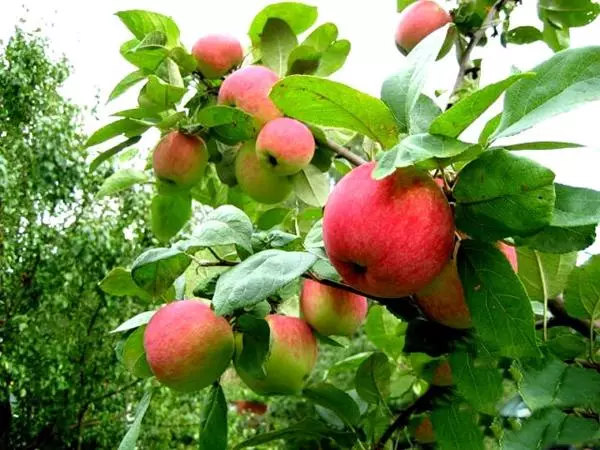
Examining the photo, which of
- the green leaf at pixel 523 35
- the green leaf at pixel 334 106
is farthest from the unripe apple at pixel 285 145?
the green leaf at pixel 523 35

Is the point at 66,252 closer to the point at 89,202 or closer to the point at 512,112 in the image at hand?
the point at 89,202

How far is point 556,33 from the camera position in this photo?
35.0 inches

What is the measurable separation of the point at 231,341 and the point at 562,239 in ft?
0.91

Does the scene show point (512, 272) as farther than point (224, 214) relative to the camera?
No

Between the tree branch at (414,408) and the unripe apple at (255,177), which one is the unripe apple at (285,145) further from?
the tree branch at (414,408)

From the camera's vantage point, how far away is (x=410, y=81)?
442mm

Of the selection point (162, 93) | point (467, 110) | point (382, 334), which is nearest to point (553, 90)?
point (467, 110)

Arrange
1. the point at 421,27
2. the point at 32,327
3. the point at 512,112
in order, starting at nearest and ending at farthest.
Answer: the point at 512,112 → the point at 421,27 → the point at 32,327

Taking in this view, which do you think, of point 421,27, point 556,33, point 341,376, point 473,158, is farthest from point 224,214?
point 341,376

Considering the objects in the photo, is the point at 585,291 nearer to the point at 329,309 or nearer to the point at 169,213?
the point at 329,309

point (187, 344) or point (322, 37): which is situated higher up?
point (322, 37)

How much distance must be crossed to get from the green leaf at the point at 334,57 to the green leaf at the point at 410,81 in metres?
0.33

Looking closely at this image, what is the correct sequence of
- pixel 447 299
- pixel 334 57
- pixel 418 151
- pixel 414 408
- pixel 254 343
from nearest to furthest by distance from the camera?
1. pixel 418 151
2. pixel 447 299
3. pixel 254 343
4. pixel 414 408
5. pixel 334 57

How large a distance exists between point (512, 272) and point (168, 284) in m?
0.27
